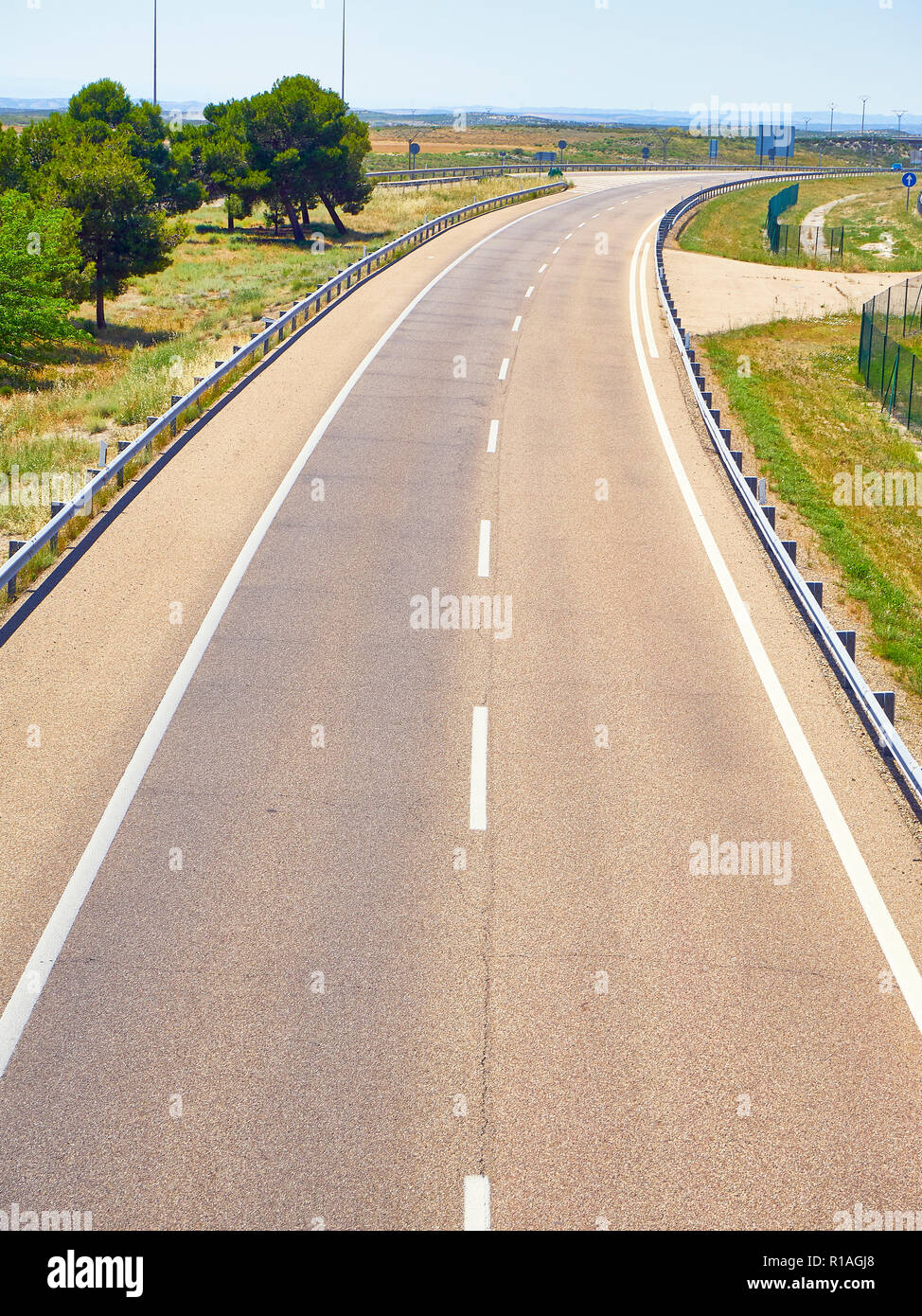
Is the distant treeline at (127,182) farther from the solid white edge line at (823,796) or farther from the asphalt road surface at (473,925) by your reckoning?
Result: the solid white edge line at (823,796)

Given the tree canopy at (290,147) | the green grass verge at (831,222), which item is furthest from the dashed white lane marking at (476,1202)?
the tree canopy at (290,147)

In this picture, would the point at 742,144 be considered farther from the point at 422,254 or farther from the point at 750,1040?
the point at 750,1040

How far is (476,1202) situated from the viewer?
5855 mm

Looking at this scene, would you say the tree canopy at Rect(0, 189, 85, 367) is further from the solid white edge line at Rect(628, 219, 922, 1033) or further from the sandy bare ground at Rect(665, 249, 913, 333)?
the solid white edge line at Rect(628, 219, 922, 1033)

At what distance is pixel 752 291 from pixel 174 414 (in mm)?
27139

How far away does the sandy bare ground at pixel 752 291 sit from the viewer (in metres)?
35.3

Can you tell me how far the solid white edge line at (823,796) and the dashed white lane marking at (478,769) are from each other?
2676 millimetres

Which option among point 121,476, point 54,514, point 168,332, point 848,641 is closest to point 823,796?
point 848,641

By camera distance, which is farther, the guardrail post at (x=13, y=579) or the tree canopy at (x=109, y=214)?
the tree canopy at (x=109, y=214)

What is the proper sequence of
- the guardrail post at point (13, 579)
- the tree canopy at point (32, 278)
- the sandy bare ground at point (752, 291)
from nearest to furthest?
1. the guardrail post at point (13, 579)
2. the tree canopy at point (32, 278)
3. the sandy bare ground at point (752, 291)

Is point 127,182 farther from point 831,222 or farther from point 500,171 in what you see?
point 500,171

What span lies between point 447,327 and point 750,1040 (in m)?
24.7

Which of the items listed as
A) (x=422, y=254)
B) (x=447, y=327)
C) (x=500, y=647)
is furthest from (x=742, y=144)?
(x=500, y=647)

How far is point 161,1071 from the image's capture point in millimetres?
6617
